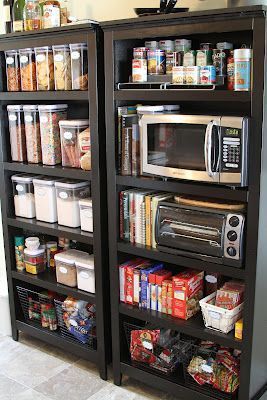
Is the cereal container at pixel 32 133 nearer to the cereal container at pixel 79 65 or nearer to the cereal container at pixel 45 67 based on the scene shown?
the cereal container at pixel 45 67

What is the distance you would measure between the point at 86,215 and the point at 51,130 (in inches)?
19.3

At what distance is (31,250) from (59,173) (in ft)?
1.81

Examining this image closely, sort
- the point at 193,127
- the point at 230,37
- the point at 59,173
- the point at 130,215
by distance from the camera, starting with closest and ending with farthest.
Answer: the point at 193,127 → the point at 230,37 → the point at 130,215 → the point at 59,173

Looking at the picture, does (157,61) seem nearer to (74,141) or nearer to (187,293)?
(74,141)

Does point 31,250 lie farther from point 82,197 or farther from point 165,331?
point 165,331

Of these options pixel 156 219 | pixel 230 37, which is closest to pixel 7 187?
pixel 156 219

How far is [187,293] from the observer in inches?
86.4

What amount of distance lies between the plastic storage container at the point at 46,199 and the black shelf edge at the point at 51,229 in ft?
0.15

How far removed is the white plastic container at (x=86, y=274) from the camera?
8.38 feet

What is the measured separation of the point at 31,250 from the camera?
2.84 meters

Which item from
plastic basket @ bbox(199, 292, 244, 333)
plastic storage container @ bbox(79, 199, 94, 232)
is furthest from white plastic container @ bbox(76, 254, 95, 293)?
plastic basket @ bbox(199, 292, 244, 333)

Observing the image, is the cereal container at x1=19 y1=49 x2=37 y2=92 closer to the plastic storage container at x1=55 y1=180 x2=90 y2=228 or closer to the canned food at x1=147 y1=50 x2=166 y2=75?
the plastic storage container at x1=55 y1=180 x2=90 y2=228

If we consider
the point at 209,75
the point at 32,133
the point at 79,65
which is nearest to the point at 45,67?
the point at 79,65

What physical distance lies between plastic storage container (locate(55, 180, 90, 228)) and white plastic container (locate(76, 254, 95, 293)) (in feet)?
0.63
